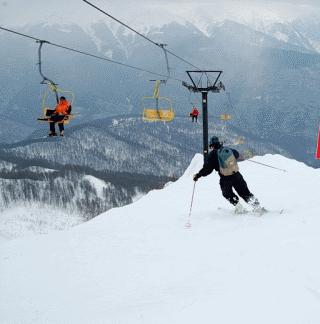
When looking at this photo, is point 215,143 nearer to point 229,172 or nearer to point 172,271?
point 229,172

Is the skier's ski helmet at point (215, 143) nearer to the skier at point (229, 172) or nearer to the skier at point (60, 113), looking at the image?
the skier at point (229, 172)

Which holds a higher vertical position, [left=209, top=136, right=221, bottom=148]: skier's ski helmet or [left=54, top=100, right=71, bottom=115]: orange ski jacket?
[left=54, top=100, right=71, bottom=115]: orange ski jacket

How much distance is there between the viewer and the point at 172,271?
773cm

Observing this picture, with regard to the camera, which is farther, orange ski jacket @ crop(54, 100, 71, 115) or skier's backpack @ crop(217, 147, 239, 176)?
orange ski jacket @ crop(54, 100, 71, 115)

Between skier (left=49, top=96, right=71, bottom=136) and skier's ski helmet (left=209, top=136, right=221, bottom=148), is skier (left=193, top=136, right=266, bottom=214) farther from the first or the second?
skier (left=49, top=96, right=71, bottom=136)

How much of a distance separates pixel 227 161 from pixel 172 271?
14.2ft

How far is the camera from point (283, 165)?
21.9 meters

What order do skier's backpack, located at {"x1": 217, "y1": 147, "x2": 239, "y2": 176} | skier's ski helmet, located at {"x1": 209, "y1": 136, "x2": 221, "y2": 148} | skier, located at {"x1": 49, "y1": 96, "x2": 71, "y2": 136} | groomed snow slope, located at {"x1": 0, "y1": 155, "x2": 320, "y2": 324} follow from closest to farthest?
groomed snow slope, located at {"x1": 0, "y1": 155, "x2": 320, "y2": 324}
skier's backpack, located at {"x1": 217, "y1": 147, "x2": 239, "y2": 176}
skier's ski helmet, located at {"x1": 209, "y1": 136, "x2": 221, "y2": 148}
skier, located at {"x1": 49, "y1": 96, "x2": 71, "y2": 136}

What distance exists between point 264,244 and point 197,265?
1.40 m

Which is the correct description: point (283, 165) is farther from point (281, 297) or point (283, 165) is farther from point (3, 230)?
point (3, 230)

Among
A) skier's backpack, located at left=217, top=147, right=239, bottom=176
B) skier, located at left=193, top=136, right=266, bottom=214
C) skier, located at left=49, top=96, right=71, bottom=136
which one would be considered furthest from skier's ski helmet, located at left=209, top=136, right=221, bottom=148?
skier, located at left=49, top=96, right=71, bottom=136

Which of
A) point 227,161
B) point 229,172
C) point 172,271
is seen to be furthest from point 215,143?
point 172,271

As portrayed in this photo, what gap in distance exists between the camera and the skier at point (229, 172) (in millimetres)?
11258

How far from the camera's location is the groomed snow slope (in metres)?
5.86
